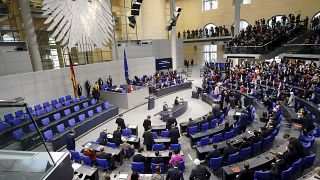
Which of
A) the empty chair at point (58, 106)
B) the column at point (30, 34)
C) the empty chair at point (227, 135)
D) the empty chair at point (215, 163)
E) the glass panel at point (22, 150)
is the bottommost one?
the empty chair at point (215, 163)

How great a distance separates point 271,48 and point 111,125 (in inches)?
658

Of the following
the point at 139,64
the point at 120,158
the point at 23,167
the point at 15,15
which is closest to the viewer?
the point at 23,167

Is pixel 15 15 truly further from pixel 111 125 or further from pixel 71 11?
pixel 111 125

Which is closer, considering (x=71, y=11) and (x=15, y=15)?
(x=71, y=11)

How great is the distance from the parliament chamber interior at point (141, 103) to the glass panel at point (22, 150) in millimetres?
19

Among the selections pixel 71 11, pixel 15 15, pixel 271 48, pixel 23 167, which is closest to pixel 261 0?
pixel 271 48

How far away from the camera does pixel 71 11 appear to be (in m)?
14.7

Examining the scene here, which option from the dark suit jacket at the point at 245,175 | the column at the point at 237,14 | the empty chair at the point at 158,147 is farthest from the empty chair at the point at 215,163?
the column at the point at 237,14

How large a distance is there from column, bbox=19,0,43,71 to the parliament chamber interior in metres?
0.07

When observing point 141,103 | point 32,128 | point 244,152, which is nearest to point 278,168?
point 244,152

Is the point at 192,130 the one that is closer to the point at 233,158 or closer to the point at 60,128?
the point at 233,158

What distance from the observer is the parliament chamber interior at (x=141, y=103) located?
7.06m

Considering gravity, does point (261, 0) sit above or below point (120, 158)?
above

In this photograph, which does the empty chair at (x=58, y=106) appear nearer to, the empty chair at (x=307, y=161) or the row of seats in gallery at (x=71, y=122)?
the row of seats in gallery at (x=71, y=122)
